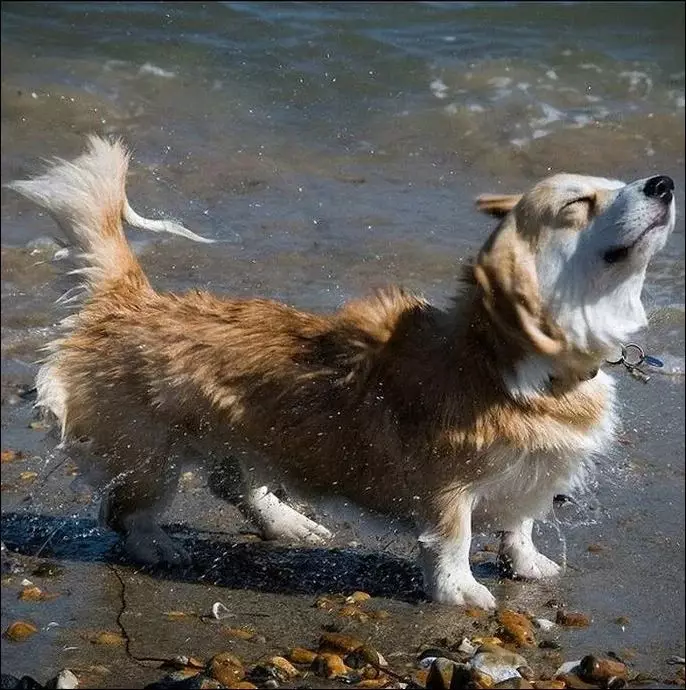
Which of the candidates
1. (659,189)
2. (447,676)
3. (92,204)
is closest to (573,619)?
(447,676)

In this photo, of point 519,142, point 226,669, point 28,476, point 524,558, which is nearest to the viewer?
point 226,669

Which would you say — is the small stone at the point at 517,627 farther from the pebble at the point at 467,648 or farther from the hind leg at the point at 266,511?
the hind leg at the point at 266,511

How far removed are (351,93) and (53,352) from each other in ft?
22.1

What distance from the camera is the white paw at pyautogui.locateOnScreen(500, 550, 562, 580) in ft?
14.4

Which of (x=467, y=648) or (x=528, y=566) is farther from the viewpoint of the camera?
(x=528, y=566)

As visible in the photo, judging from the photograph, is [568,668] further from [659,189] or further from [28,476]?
[28,476]

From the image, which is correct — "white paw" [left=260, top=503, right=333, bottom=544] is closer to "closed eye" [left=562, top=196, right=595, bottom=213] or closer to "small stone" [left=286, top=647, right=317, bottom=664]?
"small stone" [left=286, top=647, right=317, bottom=664]

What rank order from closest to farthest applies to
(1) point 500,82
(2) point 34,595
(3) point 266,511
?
(2) point 34,595
(3) point 266,511
(1) point 500,82

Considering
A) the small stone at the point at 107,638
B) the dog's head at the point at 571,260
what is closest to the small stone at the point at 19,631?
the small stone at the point at 107,638

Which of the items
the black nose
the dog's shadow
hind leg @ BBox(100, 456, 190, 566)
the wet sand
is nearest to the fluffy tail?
the wet sand

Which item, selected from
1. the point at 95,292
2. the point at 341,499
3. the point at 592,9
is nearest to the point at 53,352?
the point at 95,292

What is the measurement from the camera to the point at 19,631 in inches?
152

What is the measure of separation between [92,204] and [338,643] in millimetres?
1672

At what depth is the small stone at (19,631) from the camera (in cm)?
384
